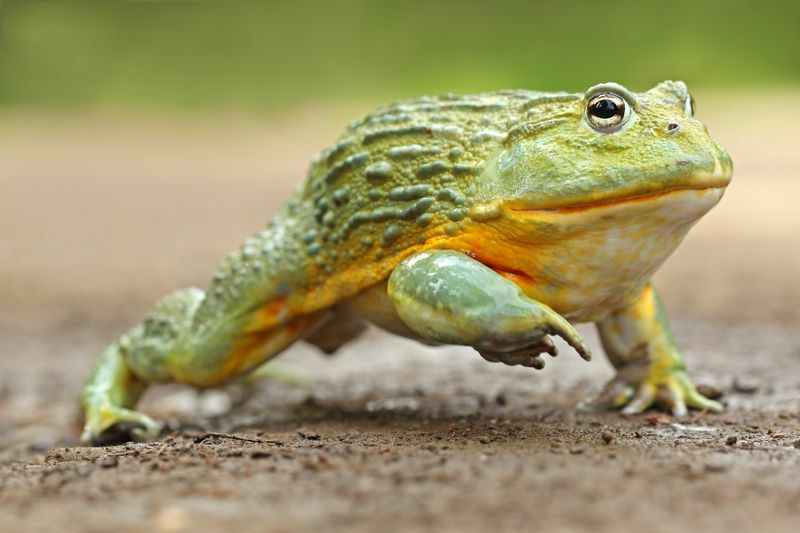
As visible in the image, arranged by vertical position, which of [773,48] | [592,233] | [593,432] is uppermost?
[773,48]

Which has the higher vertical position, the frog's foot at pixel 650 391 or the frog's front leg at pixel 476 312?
the frog's front leg at pixel 476 312

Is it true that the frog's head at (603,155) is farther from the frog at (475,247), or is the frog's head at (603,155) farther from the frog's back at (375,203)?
the frog's back at (375,203)

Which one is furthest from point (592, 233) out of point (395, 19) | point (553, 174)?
point (395, 19)

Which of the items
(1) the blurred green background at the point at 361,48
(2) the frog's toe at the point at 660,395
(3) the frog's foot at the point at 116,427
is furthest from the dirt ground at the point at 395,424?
(1) the blurred green background at the point at 361,48

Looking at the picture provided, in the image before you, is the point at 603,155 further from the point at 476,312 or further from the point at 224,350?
the point at 224,350

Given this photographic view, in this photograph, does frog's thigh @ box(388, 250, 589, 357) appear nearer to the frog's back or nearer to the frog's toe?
the frog's back

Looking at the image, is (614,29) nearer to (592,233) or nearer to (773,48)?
(773,48)
